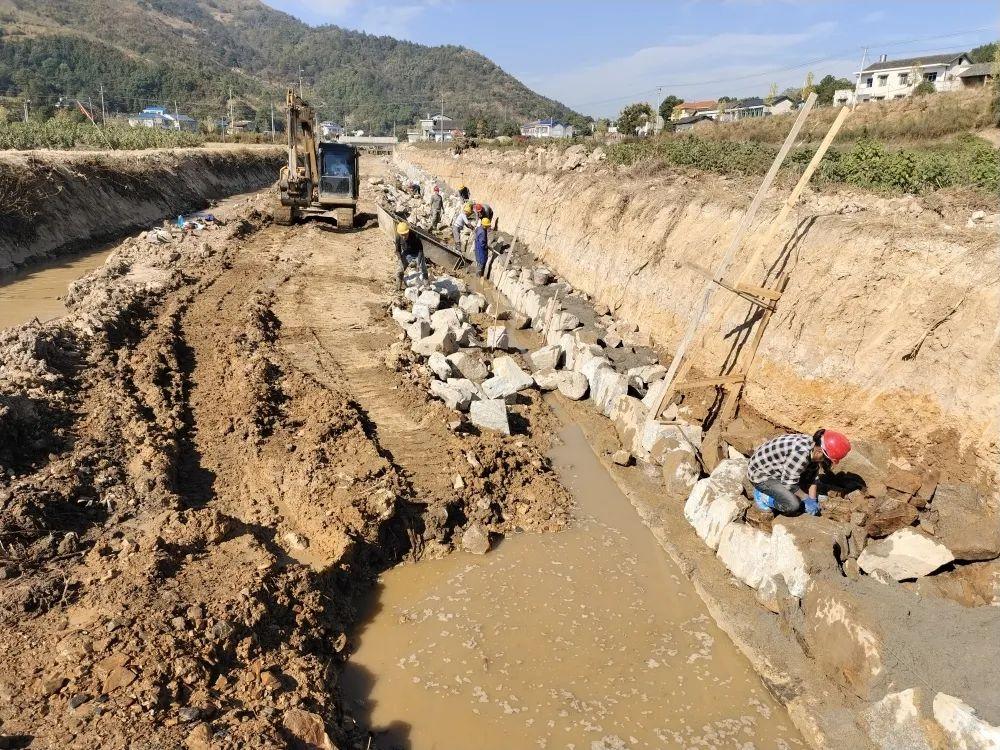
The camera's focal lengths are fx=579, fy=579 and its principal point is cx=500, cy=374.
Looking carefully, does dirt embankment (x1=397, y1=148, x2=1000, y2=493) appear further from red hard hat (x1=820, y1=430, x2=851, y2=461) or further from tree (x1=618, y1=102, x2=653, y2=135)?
tree (x1=618, y1=102, x2=653, y2=135)

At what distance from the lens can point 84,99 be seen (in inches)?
2842

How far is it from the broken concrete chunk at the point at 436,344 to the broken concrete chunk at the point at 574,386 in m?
1.77

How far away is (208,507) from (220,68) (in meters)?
139

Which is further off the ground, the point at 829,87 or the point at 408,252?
the point at 829,87

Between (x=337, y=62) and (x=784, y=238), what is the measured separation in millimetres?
193418

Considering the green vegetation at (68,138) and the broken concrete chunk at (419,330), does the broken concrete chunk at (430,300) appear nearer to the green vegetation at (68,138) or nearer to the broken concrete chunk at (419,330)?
the broken concrete chunk at (419,330)

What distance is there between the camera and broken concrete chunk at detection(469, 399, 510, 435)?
6.73 metres

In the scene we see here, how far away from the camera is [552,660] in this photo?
4.02 meters

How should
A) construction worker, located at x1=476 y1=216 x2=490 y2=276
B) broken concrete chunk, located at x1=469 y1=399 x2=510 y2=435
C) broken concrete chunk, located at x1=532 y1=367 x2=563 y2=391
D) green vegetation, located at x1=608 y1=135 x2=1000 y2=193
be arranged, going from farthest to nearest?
construction worker, located at x1=476 y1=216 x2=490 y2=276, green vegetation, located at x1=608 y1=135 x2=1000 y2=193, broken concrete chunk, located at x1=532 y1=367 x2=563 y2=391, broken concrete chunk, located at x1=469 y1=399 x2=510 y2=435

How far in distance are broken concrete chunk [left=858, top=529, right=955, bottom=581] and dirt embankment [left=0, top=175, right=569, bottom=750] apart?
2612 mm

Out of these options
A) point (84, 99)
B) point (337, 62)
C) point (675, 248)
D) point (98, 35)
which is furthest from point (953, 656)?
point (337, 62)

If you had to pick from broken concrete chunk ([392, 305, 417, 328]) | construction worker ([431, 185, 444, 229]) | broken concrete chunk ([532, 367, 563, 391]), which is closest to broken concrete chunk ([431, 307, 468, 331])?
broken concrete chunk ([392, 305, 417, 328])

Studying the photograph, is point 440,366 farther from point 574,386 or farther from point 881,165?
point 881,165

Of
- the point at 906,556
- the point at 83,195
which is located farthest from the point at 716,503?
the point at 83,195
